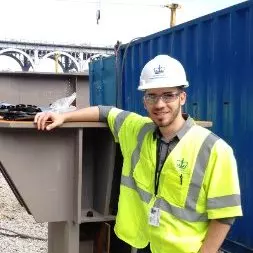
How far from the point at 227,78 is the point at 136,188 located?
5.50 ft

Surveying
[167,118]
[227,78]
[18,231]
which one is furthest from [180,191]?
[18,231]

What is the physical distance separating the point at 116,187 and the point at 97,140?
0.36m

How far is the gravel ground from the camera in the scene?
5.08 metres

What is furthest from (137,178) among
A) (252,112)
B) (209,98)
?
(209,98)

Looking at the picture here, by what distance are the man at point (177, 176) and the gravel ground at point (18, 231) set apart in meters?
2.90

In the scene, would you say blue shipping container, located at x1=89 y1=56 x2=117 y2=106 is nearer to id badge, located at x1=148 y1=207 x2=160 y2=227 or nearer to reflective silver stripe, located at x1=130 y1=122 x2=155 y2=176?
reflective silver stripe, located at x1=130 y1=122 x2=155 y2=176

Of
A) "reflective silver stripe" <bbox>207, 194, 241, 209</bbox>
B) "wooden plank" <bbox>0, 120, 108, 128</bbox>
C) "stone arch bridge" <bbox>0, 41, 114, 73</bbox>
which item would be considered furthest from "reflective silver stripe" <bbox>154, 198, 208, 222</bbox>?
"stone arch bridge" <bbox>0, 41, 114, 73</bbox>

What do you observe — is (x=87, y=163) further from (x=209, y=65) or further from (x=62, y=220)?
(x=209, y=65)

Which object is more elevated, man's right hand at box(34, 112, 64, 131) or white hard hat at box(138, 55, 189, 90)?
white hard hat at box(138, 55, 189, 90)

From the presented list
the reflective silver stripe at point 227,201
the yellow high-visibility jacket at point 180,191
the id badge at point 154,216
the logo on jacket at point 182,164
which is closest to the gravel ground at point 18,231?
the yellow high-visibility jacket at point 180,191

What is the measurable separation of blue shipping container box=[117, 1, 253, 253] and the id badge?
1.45 metres

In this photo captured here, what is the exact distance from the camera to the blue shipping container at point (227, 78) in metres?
3.55

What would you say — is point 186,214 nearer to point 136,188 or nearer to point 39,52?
point 136,188

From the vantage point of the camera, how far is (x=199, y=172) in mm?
2188
